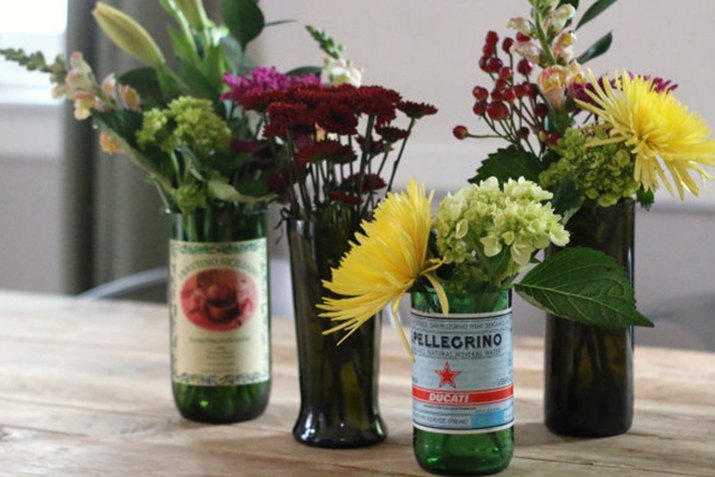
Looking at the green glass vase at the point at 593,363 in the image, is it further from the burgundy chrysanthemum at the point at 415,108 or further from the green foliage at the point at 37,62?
the green foliage at the point at 37,62

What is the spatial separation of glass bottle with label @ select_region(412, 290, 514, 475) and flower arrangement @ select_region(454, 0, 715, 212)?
4.5 inches

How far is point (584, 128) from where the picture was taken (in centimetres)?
102

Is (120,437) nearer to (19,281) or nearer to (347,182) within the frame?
(347,182)

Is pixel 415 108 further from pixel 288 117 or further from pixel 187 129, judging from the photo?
pixel 187 129

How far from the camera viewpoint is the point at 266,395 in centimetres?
126

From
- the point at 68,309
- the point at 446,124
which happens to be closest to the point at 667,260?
the point at 446,124

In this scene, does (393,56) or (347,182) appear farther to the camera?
(393,56)

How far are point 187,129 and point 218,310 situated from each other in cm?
18

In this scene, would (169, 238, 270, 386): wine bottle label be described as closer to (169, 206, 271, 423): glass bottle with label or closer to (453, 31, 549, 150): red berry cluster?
(169, 206, 271, 423): glass bottle with label

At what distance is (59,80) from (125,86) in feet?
0.22

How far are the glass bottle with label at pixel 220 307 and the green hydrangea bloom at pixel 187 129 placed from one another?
0.07 metres

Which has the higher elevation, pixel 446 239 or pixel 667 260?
pixel 446 239

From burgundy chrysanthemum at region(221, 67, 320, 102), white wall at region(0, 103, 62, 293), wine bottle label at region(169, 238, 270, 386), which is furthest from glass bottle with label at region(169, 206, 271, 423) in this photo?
white wall at region(0, 103, 62, 293)

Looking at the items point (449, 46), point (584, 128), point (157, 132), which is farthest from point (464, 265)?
point (449, 46)
